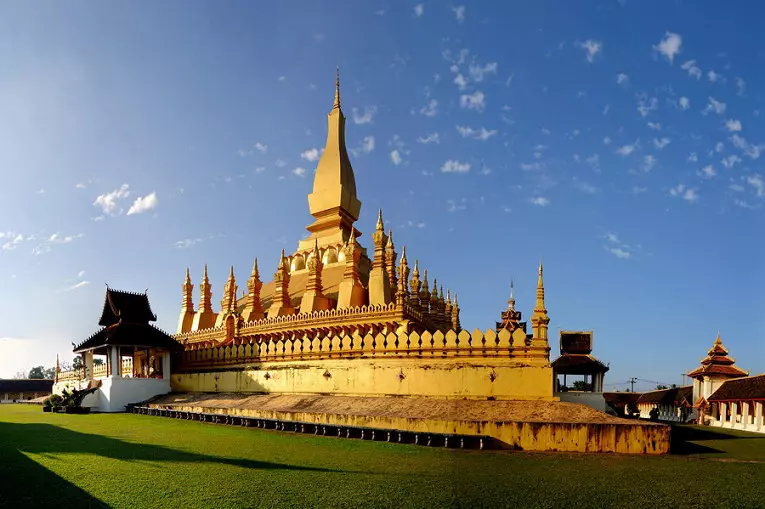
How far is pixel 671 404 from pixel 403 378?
29.6 metres

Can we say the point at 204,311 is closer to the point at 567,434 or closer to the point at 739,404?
the point at 567,434

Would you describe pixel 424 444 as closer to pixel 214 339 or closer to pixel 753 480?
pixel 753 480

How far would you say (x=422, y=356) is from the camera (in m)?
14.8

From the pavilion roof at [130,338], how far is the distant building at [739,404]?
24351 mm

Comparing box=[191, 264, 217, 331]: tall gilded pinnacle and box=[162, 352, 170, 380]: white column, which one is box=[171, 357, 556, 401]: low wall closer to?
box=[162, 352, 170, 380]: white column

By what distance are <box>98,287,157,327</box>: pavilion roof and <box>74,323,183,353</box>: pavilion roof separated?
57 cm

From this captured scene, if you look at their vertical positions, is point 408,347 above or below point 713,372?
above

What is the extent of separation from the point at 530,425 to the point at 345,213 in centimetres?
2207

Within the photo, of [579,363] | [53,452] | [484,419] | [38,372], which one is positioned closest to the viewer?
[53,452]

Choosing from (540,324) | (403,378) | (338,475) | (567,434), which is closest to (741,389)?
(540,324)

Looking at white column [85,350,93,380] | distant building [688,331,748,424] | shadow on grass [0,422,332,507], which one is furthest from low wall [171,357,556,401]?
distant building [688,331,748,424]

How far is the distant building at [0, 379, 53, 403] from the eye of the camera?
55684 millimetres

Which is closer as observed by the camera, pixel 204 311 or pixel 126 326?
pixel 126 326

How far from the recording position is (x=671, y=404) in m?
36.2
